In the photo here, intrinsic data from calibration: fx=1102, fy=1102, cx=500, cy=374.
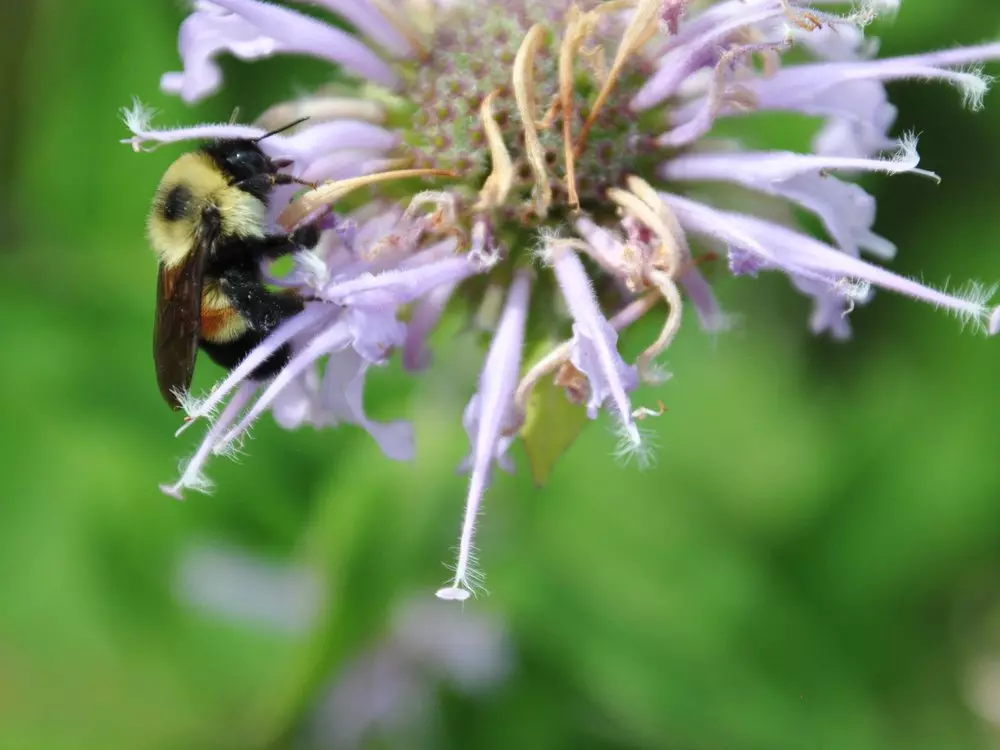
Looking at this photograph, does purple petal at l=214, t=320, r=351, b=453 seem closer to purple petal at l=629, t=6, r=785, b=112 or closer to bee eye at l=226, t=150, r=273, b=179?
bee eye at l=226, t=150, r=273, b=179

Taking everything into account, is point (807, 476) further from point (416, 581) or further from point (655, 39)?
point (655, 39)

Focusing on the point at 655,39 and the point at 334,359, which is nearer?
the point at 334,359

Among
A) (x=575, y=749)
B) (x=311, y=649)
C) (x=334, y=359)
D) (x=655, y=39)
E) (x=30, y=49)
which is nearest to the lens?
(x=334, y=359)

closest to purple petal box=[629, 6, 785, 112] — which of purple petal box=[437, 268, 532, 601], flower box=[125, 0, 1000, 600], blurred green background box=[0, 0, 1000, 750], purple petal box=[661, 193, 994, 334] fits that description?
flower box=[125, 0, 1000, 600]

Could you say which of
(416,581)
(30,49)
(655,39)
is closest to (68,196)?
(30,49)

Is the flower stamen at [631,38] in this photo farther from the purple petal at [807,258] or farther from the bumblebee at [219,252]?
the bumblebee at [219,252]

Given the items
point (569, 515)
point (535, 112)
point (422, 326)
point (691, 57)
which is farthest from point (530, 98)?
point (569, 515)
